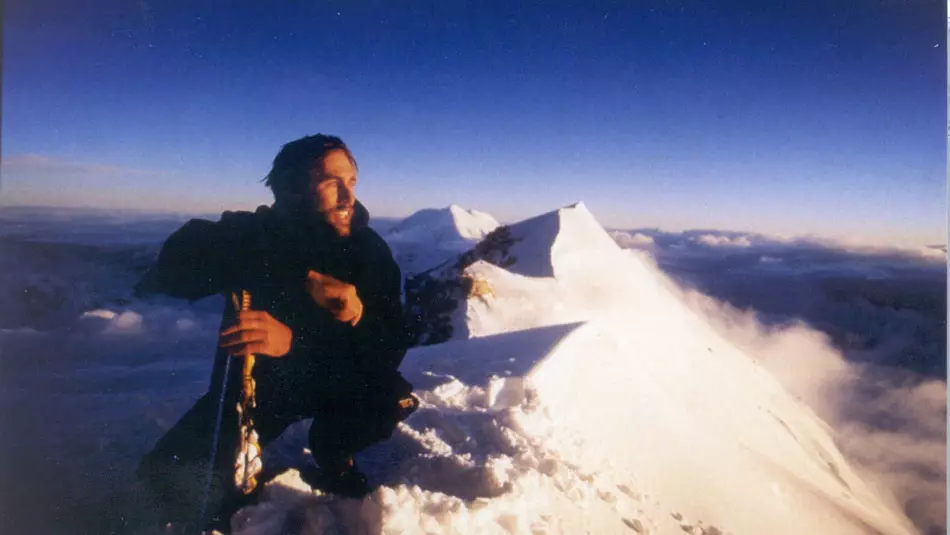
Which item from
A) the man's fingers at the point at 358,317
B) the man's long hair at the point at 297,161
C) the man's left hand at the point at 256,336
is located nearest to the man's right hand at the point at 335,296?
the man's fingers at the point at 358,317

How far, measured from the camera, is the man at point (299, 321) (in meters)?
2.35

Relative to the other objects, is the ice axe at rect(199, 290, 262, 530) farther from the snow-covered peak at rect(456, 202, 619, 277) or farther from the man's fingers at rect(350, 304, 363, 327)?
the snow-covered peak at rect(456, 202, 619, 277)

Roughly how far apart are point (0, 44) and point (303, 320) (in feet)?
7.70

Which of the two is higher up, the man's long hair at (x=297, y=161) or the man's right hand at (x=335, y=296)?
the man's long hair at (x=297, y=161)

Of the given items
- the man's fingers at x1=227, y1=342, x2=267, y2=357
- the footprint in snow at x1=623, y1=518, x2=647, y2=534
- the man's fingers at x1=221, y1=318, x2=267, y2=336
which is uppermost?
the man's fingers at x1=221, y1=318, x2=267, y2=336

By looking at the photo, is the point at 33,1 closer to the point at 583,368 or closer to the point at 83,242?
the point at 83,242

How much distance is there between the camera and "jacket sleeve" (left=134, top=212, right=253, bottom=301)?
7.69ft

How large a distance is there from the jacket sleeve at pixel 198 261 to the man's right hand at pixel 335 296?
1.16 ft

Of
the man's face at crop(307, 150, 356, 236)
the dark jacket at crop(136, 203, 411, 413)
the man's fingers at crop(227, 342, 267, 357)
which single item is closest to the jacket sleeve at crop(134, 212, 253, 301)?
the dark jacket at crop(136, 203, 411, 413)

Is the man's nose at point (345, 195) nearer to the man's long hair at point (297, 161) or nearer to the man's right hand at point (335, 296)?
the man's long hair at point (297, 161)

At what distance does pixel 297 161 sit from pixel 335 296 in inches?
26.8

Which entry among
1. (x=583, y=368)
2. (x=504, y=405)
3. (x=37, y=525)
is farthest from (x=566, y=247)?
(x=37, y=525)

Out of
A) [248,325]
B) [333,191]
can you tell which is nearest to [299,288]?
[248,325]

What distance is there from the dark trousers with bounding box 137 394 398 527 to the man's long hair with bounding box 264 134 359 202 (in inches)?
40.4
